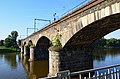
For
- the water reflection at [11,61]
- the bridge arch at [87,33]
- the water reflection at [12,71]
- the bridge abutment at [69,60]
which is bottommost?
the water reflection at [12,71]

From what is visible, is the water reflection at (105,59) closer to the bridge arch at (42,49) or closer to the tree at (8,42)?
the bridge arch at (42,49)

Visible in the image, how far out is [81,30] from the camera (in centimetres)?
1967

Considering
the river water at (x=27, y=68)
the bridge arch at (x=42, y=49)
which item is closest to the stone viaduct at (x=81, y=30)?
the river water at (x=27, y=68)

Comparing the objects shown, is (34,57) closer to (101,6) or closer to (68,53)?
(68,53)

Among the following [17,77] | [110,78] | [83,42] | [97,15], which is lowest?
[17,77]

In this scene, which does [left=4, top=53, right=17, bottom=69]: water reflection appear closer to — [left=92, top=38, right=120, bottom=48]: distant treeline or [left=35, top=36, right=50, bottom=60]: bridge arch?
[left=35, top=36, right=50, bottom=60]: bridge arch

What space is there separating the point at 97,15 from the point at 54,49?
6.97 m

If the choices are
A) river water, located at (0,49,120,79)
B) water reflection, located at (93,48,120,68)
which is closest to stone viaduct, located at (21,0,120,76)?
river water, located at (0,49,120,79)

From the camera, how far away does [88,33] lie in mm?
21406

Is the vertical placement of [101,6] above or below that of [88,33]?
above

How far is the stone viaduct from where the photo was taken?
51.6ft

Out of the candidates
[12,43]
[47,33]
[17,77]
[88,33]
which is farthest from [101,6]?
[12,43]

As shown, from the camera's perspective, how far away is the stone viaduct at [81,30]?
15715 mm

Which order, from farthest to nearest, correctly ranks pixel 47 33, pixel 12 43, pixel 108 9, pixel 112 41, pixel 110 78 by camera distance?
pixel 112 41
pixel 12 43
pixel 47 33
pixel 108 9
pixel 110 78
